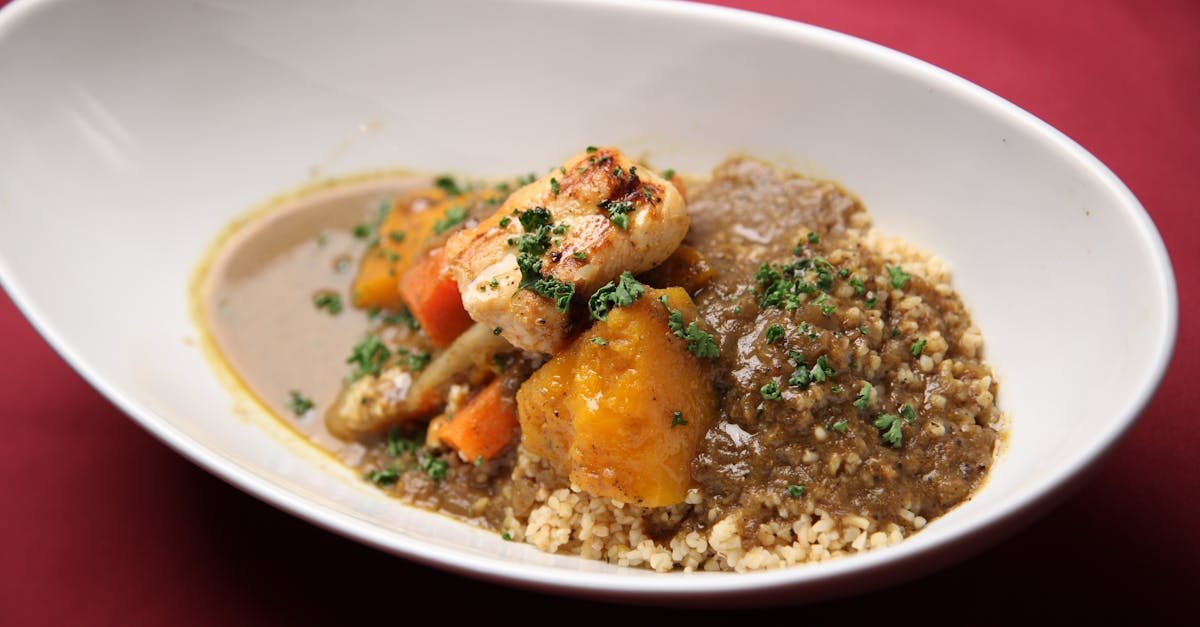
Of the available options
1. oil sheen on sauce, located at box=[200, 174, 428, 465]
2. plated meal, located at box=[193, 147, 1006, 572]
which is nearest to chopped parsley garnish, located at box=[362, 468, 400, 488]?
plated meal, located at box=[193, 147, 1006, 572]

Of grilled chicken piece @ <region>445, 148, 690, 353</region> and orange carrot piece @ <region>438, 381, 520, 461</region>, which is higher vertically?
grilled chicken piece @ <region>445, 148, 690, 353</region>

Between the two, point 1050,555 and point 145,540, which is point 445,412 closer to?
point 145,540

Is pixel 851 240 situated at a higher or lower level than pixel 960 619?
higher

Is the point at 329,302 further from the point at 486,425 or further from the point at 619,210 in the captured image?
the point at 619,210

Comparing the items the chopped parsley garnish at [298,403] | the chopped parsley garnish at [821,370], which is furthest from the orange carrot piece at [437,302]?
the chopped parsley garnish at [821,370]

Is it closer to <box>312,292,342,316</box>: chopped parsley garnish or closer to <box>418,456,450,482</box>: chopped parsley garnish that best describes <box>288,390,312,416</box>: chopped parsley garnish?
<box>312,292,342,316</box>: chopped parsley garnish

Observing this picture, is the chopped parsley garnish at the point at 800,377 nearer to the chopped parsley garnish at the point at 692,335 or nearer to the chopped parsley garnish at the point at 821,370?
the chopped parsley garnish at the point at 821,370

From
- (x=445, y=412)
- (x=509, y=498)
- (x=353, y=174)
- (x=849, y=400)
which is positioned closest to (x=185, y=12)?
(x=353, y=174)
